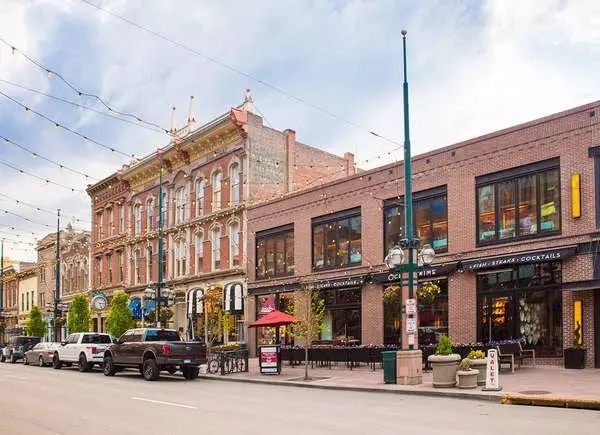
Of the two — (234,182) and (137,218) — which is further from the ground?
(234,182)

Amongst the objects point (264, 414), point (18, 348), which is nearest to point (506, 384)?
point (264, 414)

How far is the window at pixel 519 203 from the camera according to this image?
74.9 feet

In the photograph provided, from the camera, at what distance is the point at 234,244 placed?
3891cm

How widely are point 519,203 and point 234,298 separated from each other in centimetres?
1848

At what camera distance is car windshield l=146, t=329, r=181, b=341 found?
25531 millimetres

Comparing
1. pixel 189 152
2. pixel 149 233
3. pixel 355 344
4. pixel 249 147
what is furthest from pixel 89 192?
pixel 355 344

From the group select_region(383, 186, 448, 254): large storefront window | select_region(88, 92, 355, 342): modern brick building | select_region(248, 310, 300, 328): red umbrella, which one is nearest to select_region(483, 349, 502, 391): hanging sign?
select_region(383, 186, 448, 254): large storefront window

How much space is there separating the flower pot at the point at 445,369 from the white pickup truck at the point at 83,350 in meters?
18.3

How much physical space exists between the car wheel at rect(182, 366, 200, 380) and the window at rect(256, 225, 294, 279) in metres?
10.1

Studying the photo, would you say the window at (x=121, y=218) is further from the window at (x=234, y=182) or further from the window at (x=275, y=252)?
the window at (x=275, y=252)

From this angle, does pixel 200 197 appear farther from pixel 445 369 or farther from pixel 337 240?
pixel 445 369

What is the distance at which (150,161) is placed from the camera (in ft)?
153

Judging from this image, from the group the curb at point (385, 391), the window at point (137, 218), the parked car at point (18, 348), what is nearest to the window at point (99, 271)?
the window at point (137, 218)

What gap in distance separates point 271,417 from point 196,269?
97.9ft
